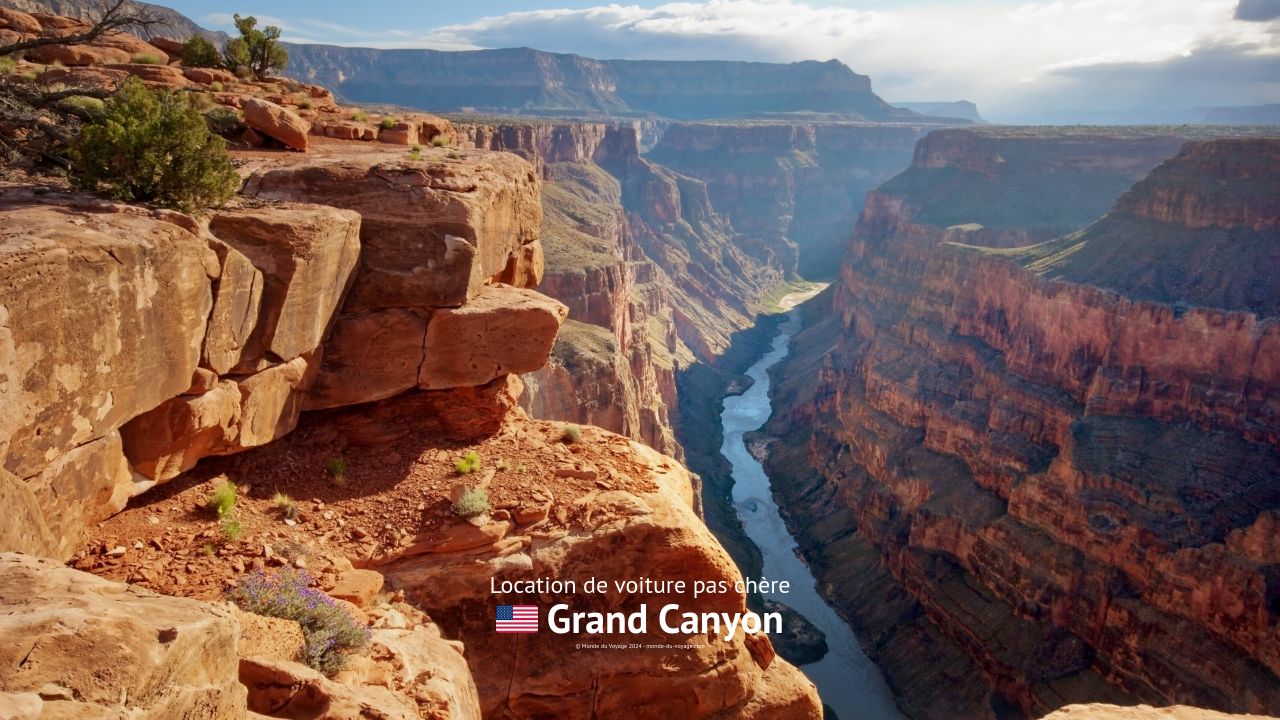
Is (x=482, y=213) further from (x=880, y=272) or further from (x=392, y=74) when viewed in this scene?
(x=392, y=74)

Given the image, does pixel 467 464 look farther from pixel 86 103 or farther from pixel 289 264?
pixel 86 103

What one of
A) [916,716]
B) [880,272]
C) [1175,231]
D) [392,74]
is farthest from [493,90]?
→ [916,716]

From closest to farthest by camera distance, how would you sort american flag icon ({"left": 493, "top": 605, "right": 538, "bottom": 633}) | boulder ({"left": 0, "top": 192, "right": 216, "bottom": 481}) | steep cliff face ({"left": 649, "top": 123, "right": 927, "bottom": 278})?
1. boulder ({"left": 0, "top": 192, "right": 216, "bottom": 481})
2. american flag icon ({"left": 493, "top": 605, "right": 538, "bottom": 633})
3. steep cliff face ({"left": 649, "top": 123, "right": 927, "bottom": 278})

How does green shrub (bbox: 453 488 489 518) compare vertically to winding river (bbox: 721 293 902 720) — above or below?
above

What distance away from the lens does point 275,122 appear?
1631 cm

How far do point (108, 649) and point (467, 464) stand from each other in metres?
8.20

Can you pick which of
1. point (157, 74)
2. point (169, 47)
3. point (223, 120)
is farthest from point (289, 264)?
point (169, 47)

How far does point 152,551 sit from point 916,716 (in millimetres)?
36419

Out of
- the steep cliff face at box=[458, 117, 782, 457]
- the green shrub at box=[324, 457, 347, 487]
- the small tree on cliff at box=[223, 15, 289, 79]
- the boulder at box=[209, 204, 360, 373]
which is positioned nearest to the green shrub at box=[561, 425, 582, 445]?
the green shrub at box=[324, 457, 347, 487]

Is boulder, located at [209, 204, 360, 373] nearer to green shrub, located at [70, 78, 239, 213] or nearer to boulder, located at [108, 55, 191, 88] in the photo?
green shrub, located at [70, 78, 239, 213]

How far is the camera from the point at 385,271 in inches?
548

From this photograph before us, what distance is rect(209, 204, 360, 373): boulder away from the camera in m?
11.8

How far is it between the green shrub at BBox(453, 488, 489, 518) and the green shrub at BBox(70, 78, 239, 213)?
5614mm

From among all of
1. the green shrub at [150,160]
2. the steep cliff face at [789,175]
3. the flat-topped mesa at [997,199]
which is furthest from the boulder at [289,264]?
the steep cliff face at [789,175]
